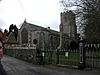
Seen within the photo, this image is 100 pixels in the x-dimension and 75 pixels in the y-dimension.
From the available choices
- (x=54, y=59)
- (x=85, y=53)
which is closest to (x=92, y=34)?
(x=54, y=59)

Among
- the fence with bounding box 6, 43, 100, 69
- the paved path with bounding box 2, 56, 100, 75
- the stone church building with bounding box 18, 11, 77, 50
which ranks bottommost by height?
the paved path with bounding box 2, 56, 100, 75

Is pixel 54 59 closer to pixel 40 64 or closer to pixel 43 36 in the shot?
pixel 40 64

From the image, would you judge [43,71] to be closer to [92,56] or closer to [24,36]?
[92,56]

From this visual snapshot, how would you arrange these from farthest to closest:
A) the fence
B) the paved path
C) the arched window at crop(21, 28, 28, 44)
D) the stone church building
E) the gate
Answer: the arched window at crop(21, 28, 28, 44) → the stone church building → the fence → the gate → the paved path

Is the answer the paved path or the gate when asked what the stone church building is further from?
the gate

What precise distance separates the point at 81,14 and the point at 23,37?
53.5m

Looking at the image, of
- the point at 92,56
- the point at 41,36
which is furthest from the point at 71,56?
the point at 41,36

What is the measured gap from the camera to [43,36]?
7294 centimetres

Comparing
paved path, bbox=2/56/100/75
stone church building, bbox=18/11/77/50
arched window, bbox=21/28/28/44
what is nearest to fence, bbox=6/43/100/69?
paved path, bbox=2/56/100/75

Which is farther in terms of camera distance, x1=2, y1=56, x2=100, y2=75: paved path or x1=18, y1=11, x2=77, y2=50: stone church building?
x1=18, y1=11, x2=77, y2=50: stone church building

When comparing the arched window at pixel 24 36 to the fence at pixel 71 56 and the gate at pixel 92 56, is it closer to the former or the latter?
the fence at pixel 71 56

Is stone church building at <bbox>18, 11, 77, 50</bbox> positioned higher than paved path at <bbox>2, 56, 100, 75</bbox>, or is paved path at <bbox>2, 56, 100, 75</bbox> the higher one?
stone church building at <bbox>18, 11, 77, 50</bbox>

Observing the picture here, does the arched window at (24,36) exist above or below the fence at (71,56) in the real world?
above

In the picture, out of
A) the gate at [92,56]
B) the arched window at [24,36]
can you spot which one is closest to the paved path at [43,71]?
the gate at [92,56]
